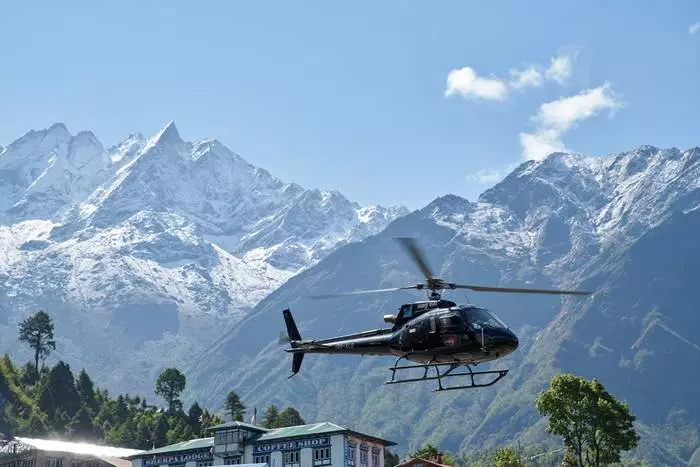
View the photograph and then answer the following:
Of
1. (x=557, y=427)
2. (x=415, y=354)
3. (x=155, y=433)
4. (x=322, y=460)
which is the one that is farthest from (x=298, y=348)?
(x=155, y=433)

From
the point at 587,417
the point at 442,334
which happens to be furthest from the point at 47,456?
the point at 442,334

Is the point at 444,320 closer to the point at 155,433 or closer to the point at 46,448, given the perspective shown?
the point at 46,448

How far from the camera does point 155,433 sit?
196875mm

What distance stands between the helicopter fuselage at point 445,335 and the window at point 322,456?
65.7 m

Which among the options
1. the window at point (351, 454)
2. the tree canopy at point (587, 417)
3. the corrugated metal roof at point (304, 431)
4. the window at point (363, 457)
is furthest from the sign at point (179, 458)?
the tree canopy at point (587, 417)

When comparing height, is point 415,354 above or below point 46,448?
below

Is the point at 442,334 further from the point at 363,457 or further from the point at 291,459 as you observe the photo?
the point at 363,457

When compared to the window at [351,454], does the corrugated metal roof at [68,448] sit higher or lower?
higher

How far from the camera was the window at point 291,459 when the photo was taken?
400 feet

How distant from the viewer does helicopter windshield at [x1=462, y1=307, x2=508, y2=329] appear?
169 feet

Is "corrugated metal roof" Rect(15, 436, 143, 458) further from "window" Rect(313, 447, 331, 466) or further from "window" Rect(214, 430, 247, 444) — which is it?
"window" Rect(313, 447, 331, 466)

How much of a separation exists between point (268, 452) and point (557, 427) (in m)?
34.7

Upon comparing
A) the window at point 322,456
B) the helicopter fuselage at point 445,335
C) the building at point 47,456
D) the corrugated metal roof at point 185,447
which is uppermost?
the building at point 47,456

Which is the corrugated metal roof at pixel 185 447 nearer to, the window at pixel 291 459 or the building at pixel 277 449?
the building at pixel 277 449
